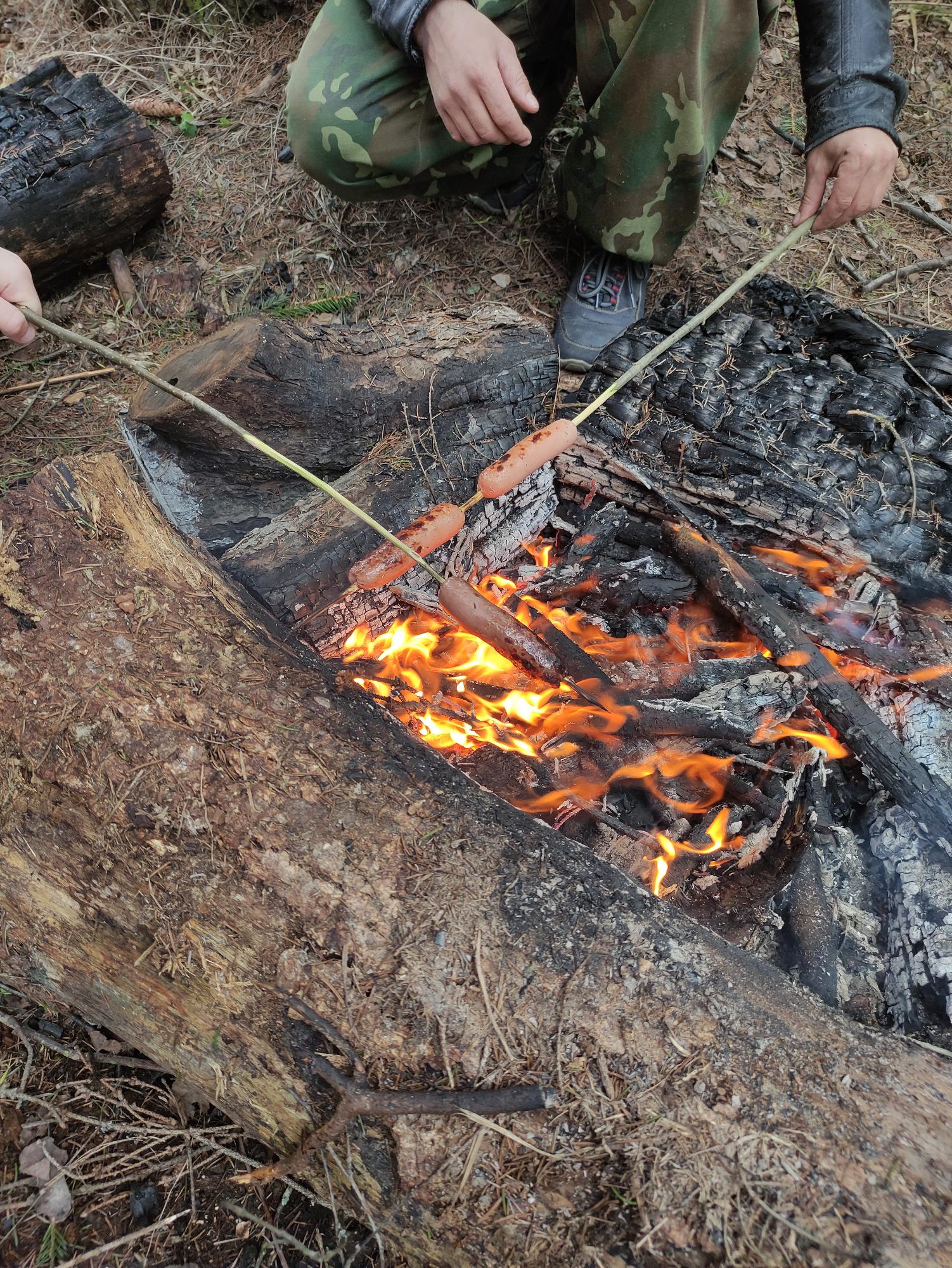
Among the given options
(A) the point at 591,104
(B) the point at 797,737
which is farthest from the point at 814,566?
(A) the point at 591,104

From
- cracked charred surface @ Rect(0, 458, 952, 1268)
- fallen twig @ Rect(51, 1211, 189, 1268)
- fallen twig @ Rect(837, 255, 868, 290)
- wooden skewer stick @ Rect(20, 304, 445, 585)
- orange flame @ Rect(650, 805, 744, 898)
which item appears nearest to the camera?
cracked charred surface @ Rect(0, 458, 952, 1268)

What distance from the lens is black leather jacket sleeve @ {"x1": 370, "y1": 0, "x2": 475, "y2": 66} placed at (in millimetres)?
2867

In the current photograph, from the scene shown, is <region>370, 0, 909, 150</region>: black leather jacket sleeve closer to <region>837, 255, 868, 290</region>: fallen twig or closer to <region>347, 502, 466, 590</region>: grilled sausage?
<region>837, 255, 868, 290</region>: fallen twig

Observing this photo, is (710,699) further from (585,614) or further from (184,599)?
(184,599)

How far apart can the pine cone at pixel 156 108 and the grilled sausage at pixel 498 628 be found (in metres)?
4.74

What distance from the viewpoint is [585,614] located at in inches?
116

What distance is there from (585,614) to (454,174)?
253 cm

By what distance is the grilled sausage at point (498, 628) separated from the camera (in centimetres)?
257

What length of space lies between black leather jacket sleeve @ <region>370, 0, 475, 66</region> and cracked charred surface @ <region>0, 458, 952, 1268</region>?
2111mm

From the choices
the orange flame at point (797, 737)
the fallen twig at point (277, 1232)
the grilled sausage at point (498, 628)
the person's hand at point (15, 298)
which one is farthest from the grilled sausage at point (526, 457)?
the fallen twig at point (277, 1232)

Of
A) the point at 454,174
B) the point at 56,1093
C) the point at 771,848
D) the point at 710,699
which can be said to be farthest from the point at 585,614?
the point at 454,174

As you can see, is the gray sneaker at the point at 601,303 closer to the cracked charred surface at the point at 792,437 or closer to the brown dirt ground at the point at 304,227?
the brown dirt ground at the point at 304,227

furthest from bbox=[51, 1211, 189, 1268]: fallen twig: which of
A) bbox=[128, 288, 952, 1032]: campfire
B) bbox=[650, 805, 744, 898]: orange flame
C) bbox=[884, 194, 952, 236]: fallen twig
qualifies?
bbox=[884, 194, 952, 236]: fallen twig

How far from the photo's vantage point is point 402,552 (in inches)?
102
